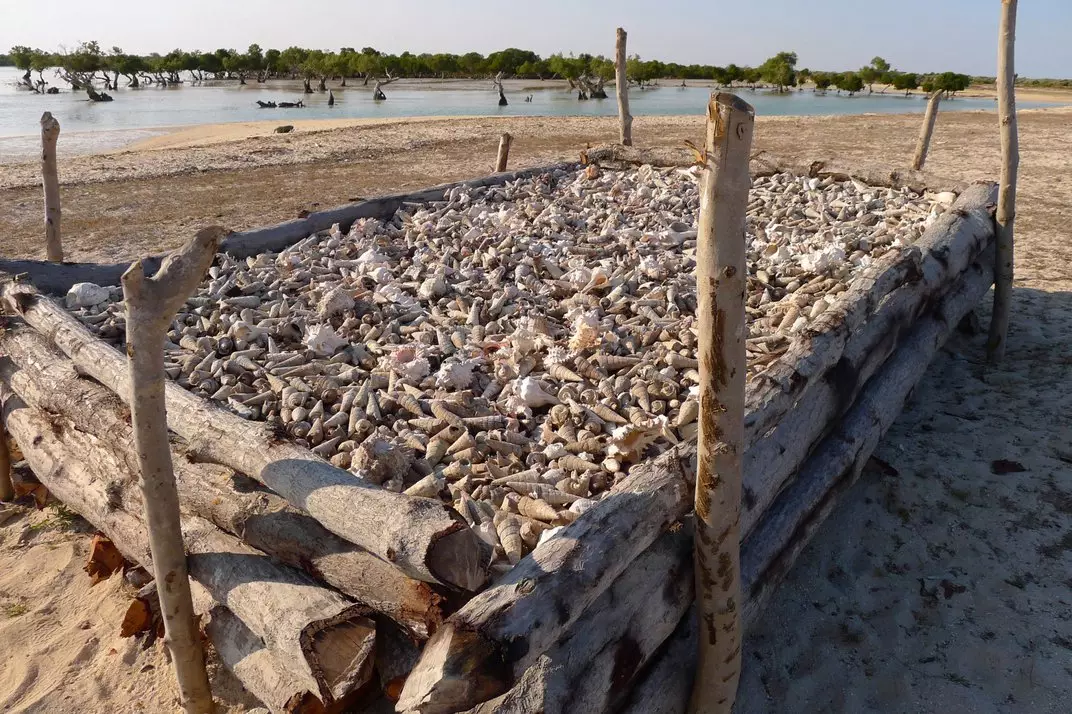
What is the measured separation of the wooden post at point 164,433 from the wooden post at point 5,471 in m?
3.00

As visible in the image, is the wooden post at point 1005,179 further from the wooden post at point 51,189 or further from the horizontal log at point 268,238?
the wooden post at point 51,189

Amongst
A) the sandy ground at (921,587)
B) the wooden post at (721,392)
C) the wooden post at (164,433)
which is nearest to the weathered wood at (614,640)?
the wooden post at (721,392)

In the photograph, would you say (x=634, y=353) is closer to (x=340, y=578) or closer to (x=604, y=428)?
(x=604, y=428)

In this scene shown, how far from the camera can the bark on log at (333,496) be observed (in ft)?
7.50

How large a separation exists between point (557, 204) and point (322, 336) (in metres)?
4.33

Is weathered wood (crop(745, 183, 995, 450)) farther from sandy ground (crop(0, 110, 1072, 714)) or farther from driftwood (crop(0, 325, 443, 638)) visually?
driftwood (crop(0, 325, 443, 638))

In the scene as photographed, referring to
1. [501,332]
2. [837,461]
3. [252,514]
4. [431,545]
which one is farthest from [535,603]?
[501,332]

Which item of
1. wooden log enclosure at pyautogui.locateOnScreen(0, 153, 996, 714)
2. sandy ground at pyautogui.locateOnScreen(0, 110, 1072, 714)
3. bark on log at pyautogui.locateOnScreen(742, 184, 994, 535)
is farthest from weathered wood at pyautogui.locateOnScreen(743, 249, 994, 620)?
sandy ground at pyautogui.locateOnScreen(0, 110, 1072, 714)

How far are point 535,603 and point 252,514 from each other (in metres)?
1.46

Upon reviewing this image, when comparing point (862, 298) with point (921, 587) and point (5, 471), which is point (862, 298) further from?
point (5, 471)

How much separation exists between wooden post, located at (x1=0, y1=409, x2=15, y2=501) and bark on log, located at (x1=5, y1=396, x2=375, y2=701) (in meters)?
0.45

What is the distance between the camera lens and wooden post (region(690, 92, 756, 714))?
2129 millimetres

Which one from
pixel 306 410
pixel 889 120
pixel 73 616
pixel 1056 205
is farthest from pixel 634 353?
pixel 889 120

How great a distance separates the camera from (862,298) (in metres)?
4.58
